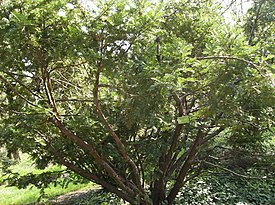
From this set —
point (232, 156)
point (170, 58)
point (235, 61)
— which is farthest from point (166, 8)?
point (232, 156)

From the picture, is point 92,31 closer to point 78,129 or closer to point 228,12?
point 78,129

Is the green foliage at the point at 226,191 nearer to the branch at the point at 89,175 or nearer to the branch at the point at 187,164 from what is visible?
the branch at the point at 187,164

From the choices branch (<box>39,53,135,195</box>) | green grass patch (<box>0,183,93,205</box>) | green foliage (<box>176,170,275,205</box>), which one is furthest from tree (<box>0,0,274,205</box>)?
green grass patch (<box>0,183,93,205</box>)

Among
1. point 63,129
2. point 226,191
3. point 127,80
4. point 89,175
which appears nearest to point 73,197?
point 89,175

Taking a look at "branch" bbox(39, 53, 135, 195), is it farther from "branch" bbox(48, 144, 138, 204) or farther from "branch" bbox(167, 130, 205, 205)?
"branch" bbox(167, 130, 205, 205)

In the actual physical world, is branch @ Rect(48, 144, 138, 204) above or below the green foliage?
above

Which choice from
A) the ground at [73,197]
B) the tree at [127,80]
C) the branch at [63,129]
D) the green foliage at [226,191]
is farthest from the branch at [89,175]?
the ground at [73,197]

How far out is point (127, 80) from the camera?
8.21ft

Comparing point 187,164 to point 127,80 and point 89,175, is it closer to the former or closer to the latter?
point 89,175

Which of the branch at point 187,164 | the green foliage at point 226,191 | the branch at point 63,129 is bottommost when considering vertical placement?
the green foliage at point 226,191

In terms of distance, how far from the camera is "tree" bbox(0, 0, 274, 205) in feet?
7.32

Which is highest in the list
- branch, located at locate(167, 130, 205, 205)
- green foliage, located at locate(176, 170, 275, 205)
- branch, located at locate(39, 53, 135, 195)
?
branch, located at locate(39, 53, 135, 195)

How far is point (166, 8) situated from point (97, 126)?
1.45m

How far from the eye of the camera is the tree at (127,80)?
2.23 metres
